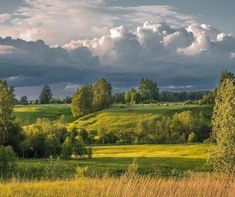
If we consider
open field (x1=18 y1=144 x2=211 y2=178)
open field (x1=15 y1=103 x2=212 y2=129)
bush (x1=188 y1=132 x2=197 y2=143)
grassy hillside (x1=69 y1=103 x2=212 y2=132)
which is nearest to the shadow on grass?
open field (x1=18 y1=144 x2=211 y2=178)

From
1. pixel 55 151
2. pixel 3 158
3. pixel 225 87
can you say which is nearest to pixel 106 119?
pixel 55 151

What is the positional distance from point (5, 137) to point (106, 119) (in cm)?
8984

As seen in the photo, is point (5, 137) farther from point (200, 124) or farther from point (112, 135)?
point (200, 124)

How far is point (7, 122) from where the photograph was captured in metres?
90.2

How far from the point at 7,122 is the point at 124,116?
92590 millimetres

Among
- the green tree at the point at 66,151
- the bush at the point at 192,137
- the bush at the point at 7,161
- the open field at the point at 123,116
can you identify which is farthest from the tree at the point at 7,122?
the open field at the point at 123,116

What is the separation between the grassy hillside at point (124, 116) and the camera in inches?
6568

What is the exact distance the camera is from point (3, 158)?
2037 inches

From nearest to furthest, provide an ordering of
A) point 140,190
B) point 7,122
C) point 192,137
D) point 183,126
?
point 140,190 → point 7,122 → point 192,137 → point 183,126

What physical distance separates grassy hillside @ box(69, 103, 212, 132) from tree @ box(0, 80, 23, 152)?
67495 millimetres

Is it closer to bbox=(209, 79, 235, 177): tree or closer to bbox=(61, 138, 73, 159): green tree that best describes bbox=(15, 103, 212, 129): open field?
bbox=(61, 138, 73, 159): green tree

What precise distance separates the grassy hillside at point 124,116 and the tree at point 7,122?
67495mm

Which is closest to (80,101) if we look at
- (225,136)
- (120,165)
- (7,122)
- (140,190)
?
(7,122)

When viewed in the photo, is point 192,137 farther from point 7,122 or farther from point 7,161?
point 7,161
